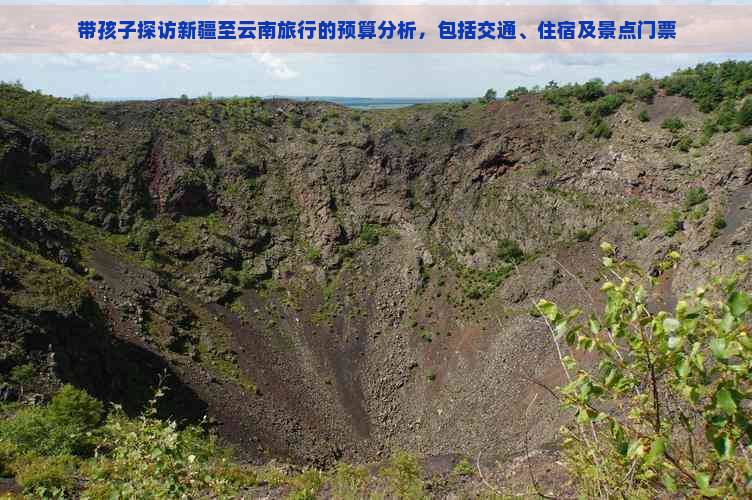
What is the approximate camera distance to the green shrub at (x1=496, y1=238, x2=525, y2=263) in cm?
3150

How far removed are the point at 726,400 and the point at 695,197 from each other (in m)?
28.7

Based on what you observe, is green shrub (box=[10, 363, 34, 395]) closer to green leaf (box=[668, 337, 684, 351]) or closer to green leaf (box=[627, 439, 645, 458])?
green leaf (box=[627, 439, 645, 458])

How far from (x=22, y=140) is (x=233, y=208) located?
493 inches

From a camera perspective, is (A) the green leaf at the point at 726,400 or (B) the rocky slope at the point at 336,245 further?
(B) the rocky slope at the point at 336,245

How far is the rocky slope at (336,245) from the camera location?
22.8 metres

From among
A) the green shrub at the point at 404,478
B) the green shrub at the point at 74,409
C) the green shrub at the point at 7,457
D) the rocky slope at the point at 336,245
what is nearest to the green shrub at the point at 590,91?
the rocky slope at the point at 336,245

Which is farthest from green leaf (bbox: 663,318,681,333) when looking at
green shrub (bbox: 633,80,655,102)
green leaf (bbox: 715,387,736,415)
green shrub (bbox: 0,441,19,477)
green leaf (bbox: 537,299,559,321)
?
green shrub (bbox: 633,80,655,102)

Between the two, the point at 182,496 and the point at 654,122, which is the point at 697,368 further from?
the point at 654,122

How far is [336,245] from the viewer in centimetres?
3397

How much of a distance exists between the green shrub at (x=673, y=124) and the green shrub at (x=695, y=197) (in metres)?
4.88

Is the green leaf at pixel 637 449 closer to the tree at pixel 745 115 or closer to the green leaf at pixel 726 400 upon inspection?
the green leaf at pixel 726 400

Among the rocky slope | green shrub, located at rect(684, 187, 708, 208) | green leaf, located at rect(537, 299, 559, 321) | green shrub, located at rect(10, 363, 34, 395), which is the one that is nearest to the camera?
green leaf, located at rect(537, 299, 559, 321)

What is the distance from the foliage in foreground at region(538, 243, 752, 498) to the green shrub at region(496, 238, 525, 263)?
28701mm

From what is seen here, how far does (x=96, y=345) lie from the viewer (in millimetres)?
19734
